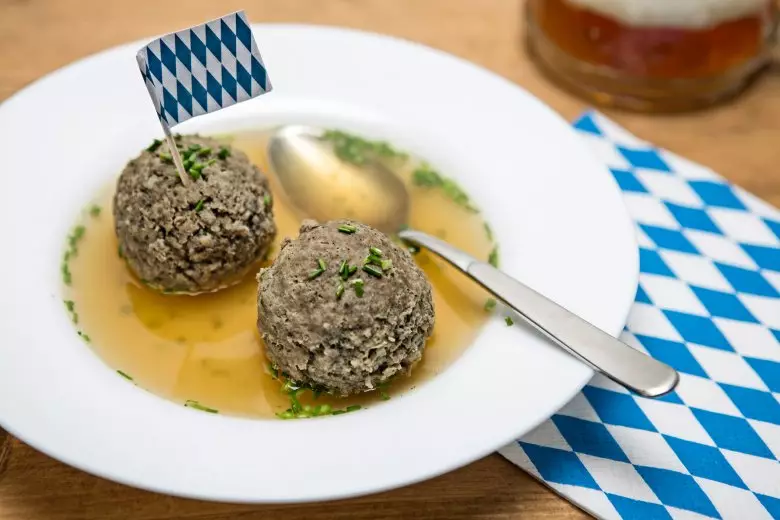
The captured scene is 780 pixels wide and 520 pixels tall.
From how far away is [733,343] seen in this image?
84.7 inches

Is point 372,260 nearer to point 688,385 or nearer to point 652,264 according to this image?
point 688,385

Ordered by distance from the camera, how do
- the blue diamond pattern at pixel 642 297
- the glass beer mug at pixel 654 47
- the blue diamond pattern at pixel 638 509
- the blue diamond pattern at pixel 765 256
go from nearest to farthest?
the blue diamond pattern at pixel 638 509
the blue diamond pattern at pixel 642 297
the blue diamond pattern at pixel 765 256
the glass beer mug at pixel 654 47

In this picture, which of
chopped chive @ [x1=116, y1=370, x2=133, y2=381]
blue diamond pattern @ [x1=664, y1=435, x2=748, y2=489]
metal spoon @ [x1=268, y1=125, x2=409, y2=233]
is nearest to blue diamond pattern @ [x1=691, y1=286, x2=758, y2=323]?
blue diamond pattern @ [x1=664, y1=435, x2=748, y2=489]

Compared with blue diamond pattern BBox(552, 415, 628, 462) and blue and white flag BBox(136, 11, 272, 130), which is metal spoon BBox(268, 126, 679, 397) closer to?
blue diamond pattern BBox(552, 415, 628, 462)

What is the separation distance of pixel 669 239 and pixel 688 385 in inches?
22.8

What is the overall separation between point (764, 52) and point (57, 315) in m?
2.58

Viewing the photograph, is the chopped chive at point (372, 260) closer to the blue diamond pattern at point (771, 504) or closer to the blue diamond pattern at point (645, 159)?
the blue diamond pattern at point (771, 504)

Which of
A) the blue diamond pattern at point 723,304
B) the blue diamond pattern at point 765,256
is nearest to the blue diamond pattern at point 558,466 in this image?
the blue diamond pattern at point 723,304

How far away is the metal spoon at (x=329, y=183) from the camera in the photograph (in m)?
2.44

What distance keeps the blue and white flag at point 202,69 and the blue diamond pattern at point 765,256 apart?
4.96ft

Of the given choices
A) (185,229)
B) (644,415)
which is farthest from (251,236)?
(644,415)

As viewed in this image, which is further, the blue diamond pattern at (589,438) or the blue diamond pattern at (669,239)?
the blue diamond pattern at (669,239)

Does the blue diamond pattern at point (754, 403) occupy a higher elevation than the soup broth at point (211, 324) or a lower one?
lower

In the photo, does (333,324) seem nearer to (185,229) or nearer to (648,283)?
(185,229)
